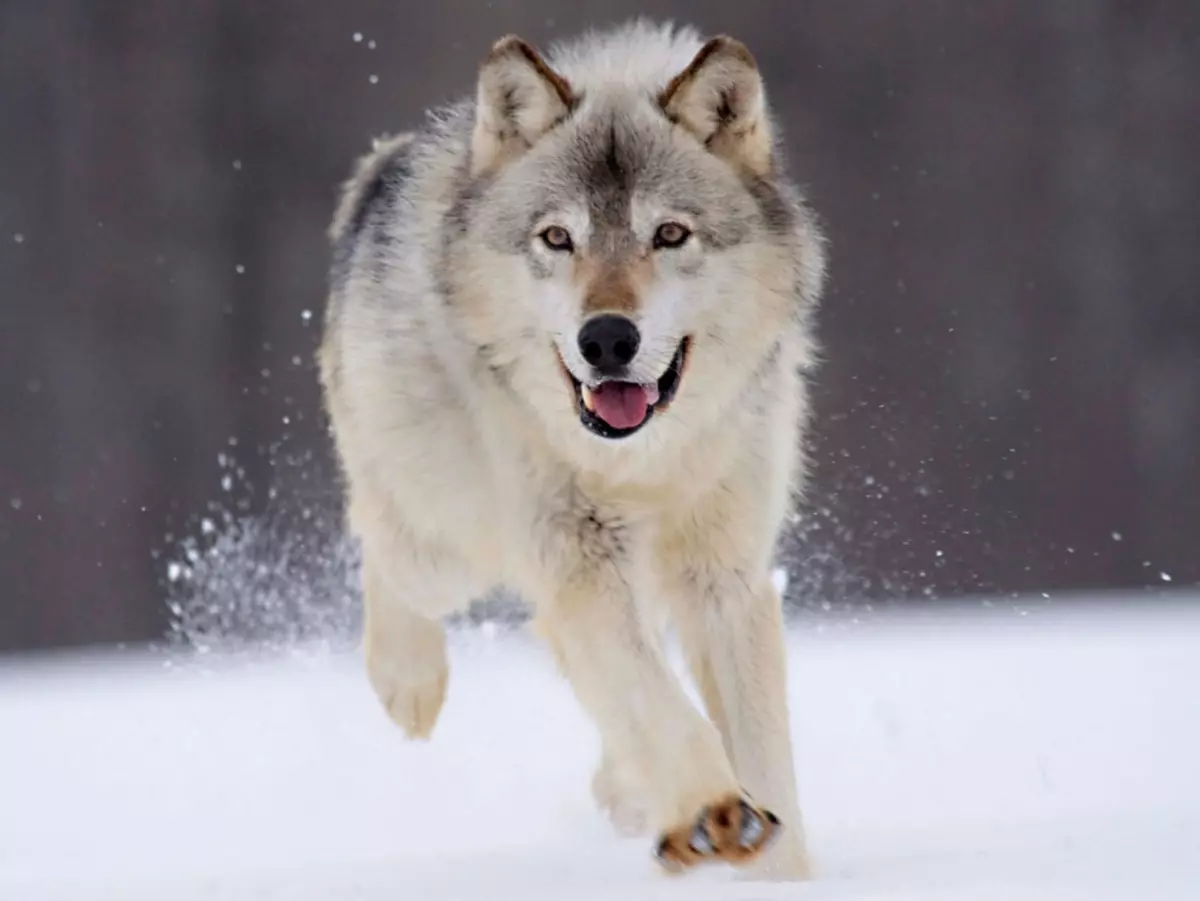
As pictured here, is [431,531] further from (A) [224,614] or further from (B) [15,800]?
(A) [224,614]

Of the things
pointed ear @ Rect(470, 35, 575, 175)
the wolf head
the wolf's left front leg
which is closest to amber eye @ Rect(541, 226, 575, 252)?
the wolf head

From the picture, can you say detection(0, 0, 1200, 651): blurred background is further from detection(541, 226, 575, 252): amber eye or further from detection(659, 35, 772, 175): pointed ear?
detection(541, 226, 575, 252): amber eye

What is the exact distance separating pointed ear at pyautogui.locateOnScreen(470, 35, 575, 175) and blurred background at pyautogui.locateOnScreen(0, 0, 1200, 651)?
321 inches

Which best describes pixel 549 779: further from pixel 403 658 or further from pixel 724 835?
pixel 724 835

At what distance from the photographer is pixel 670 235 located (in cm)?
413

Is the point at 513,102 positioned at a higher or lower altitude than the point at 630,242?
higher

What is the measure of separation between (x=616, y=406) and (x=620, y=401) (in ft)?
0.05

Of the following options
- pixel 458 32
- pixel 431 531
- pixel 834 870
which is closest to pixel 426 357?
pixel 431 531

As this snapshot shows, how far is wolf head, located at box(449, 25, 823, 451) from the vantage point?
4.05 m

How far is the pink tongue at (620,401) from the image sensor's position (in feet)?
13.3

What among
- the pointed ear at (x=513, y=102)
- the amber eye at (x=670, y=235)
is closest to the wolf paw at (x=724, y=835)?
the amber eye at (x=670, y=235)

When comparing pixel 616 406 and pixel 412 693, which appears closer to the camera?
pixel 616 406

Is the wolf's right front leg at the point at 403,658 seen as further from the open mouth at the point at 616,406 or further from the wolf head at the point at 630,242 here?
the open mouth at the point at 616,406

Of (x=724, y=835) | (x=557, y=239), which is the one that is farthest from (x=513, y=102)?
(x=724, y=835)
